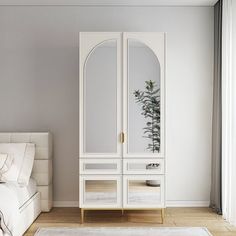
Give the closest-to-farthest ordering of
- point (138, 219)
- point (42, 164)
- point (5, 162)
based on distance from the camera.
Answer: point (5, 162)
point (138, 219)
point (42, 164)

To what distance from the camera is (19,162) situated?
477 centimetres

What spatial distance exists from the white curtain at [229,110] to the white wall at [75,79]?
483 millimetres

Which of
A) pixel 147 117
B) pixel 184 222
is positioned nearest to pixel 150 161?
pixel 147 117

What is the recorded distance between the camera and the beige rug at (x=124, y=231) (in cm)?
424

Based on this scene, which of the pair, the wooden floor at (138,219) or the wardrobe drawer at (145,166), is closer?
the wooden floor at (138,219)

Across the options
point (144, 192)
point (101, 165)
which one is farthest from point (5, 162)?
point (144, 192)

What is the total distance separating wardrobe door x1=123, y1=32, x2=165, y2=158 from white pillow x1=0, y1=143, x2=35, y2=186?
3.65ft

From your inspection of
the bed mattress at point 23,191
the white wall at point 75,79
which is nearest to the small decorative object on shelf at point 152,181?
the white wall at point 75,79

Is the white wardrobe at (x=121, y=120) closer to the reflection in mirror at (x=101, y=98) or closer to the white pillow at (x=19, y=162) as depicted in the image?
the reflection in mirror at (x=101, y=98)

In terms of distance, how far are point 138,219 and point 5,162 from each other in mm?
1634

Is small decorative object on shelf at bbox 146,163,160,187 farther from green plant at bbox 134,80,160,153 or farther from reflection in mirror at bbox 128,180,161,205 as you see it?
green plant at bbox 134,80,160,153

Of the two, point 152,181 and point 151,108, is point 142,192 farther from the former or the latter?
point 151,108

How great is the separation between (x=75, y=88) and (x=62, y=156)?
2.94 ft

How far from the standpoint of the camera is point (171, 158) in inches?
216
